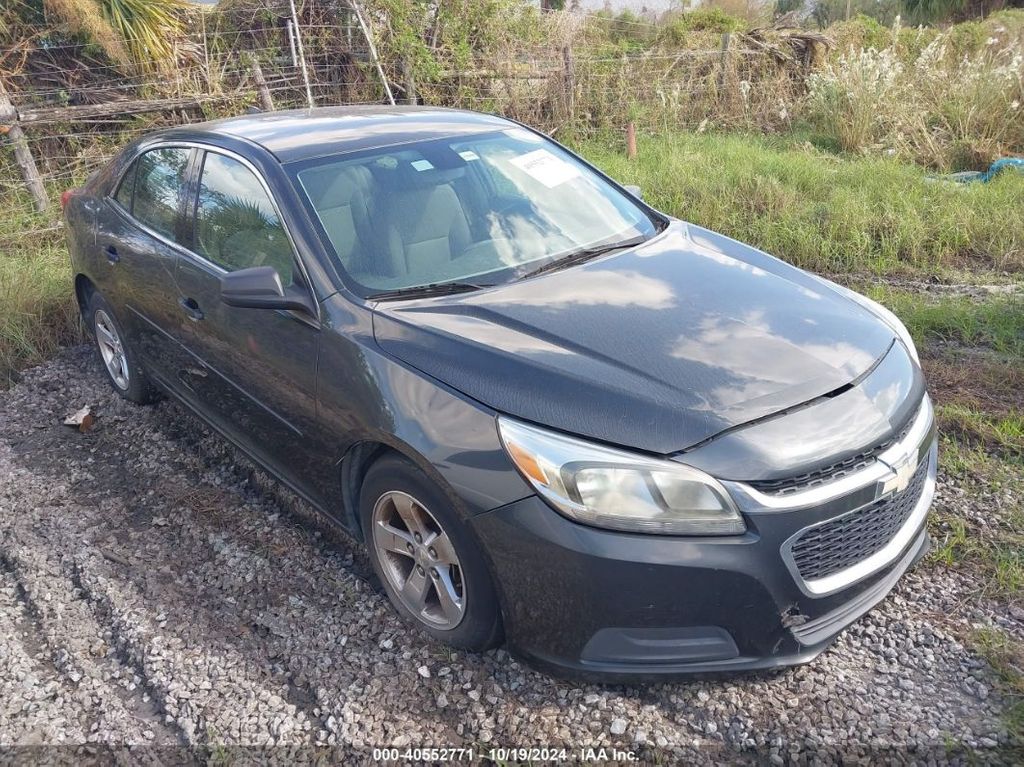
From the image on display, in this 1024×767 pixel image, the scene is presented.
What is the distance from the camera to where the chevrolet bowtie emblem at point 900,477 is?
2.25 metres

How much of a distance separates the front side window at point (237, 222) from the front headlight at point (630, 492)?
132cm

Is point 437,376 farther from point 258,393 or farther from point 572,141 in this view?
point 572,141

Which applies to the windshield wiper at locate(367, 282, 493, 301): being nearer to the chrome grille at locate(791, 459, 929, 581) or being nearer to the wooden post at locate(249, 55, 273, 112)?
the chrome grille at locate(791, 459, 929, 581)

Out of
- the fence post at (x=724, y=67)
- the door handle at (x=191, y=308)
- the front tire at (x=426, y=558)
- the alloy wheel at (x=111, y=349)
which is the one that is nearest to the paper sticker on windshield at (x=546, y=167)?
the door handle at (x=191, y=308)

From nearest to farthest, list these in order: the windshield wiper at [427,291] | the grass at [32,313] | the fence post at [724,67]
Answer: the windshield wiper at [427,291] < the grass at [32,313] < the fence post at [724,67]

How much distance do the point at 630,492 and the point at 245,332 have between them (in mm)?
1713

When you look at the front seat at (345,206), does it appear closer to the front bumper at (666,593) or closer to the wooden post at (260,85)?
the front bumper at (666,593)

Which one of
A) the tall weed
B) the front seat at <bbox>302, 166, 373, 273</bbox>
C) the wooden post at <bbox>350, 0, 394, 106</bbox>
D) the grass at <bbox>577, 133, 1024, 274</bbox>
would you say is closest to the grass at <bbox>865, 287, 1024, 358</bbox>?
the grass at <bbox>577, 133, 1024, 274</bbox>

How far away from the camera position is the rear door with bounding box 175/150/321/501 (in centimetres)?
285

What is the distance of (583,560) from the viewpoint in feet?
6.79

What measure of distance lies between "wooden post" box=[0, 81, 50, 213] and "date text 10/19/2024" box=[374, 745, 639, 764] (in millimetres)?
6966

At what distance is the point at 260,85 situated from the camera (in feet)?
27.8

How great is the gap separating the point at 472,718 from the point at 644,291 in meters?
1.51

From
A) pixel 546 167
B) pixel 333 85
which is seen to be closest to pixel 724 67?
pixel 333 85
